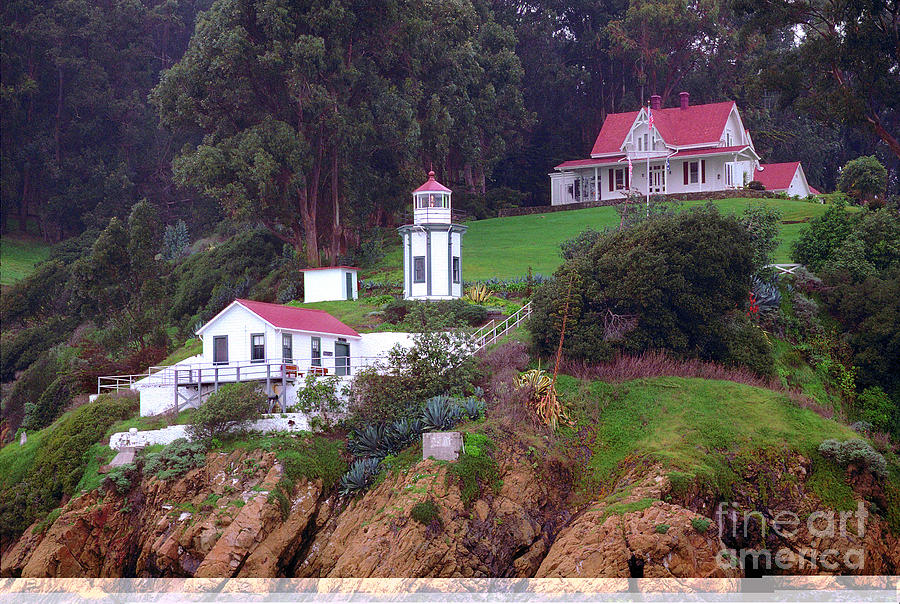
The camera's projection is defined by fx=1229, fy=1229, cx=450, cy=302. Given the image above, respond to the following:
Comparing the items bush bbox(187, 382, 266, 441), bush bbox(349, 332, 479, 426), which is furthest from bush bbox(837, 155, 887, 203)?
bush bbox(187, 382, 266, 441)

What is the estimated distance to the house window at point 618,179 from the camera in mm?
78375

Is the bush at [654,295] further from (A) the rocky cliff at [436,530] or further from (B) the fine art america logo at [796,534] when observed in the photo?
(B) the fine art america logo at [796,534]

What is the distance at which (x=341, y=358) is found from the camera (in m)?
43.4

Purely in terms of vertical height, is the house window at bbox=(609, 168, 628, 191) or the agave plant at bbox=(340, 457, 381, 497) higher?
the house window at bbox=(609, 168, 628, 191)

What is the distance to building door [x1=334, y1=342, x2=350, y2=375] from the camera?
43500 millimetres

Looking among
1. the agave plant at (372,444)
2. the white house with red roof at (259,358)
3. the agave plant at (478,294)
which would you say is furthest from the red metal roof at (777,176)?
the agave plant at (372,444)

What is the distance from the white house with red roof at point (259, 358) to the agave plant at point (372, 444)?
315cm

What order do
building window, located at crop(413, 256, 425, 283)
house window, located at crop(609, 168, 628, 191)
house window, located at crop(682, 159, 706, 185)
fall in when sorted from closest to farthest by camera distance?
building window, located at crop(413, 256, 425, 283) → house window, located at crop(682, 159, 706, 185) → house window, located at crop(609, 168, 628, 191)

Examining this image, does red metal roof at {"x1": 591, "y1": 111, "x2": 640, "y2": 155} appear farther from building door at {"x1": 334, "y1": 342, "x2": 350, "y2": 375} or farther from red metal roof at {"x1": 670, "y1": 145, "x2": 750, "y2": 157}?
building door at {"x1": 334, "y1": 342, "x2": 350, "y2": 375}

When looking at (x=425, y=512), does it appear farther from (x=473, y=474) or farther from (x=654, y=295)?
(x=654, y=295)

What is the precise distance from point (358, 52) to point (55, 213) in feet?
113

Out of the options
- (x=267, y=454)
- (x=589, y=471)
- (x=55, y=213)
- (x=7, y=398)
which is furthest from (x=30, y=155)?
(x=589, y=471)

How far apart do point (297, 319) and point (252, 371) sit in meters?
3.34

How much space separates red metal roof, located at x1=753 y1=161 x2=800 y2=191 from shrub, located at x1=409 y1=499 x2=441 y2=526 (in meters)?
48.6
